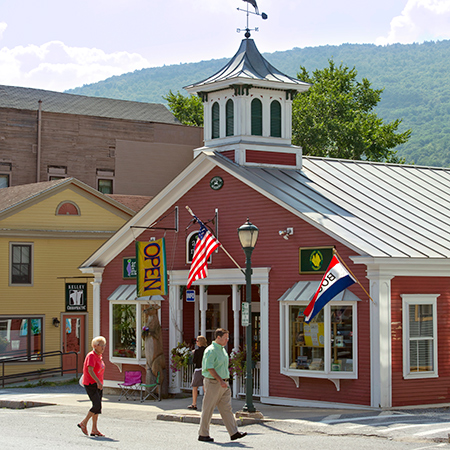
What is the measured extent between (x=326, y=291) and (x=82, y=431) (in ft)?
20.1

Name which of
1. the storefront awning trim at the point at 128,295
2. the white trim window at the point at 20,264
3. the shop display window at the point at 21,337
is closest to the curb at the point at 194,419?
the storefront awning trim at the point at 128,295

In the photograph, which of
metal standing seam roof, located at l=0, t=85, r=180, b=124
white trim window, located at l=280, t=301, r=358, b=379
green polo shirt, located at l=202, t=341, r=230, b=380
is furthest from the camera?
metal standing seam roof, located at l=0, t=85, r=180, b=124

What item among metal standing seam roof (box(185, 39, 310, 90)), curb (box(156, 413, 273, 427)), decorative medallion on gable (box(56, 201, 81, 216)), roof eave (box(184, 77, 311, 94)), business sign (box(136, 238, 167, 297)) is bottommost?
curb (box(156, 413, 273, 427))

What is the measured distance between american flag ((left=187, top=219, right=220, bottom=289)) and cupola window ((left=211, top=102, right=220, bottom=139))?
4.27m

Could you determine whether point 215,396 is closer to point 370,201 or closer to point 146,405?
point 146,405

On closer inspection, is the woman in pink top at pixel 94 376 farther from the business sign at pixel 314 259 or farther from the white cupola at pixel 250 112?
the white cupola at pixel 250 112

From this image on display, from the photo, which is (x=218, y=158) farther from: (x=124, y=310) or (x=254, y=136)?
(x=124, y=310)

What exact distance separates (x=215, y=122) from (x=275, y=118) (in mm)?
1791

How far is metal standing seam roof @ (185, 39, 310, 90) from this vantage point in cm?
2441

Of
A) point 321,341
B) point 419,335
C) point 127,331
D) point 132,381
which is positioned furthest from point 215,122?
point 419,335

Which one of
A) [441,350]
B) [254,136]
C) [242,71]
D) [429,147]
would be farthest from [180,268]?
[429,147]

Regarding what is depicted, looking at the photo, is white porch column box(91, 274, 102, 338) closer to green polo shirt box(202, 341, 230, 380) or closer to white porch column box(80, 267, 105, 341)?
white porch column box(80, 267, 105, 341)

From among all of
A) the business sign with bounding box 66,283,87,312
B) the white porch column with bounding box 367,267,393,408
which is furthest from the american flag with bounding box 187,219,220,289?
the business sign with bounding box 66,283,87,312

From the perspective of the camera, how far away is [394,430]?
15555 mm
